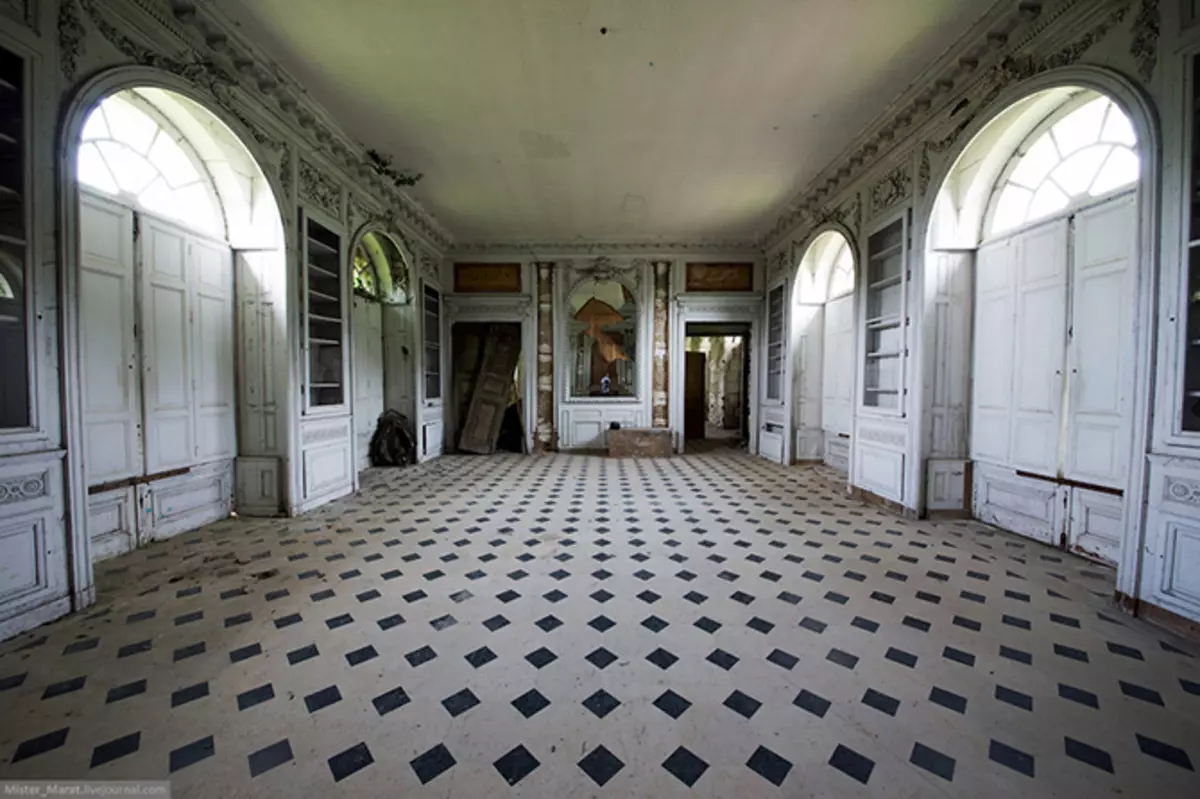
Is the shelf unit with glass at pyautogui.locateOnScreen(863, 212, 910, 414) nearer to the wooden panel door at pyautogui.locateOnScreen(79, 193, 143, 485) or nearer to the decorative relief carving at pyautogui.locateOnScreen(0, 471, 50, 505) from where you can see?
the decorative relief carving at pyautogui.locateOnScreen(0, 471, 50, 505)


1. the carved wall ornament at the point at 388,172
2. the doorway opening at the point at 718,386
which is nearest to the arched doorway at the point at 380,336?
the carved wall ornament at the point at 388,172

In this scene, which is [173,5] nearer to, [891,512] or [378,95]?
[378,95]

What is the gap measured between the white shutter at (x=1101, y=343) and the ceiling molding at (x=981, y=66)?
1.14m

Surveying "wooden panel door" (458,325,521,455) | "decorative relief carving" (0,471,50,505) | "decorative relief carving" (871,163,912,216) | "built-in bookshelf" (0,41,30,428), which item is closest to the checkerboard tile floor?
"decorative relief carving" (0,471,50,505)

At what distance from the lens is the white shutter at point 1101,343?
318 centimetres

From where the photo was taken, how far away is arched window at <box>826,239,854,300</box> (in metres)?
6.47

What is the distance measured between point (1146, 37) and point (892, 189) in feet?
6.79

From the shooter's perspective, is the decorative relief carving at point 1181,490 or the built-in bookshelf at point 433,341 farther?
the built-in bookshelf at point 433,341

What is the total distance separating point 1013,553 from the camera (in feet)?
11.4

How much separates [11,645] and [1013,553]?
6.29m

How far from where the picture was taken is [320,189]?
478cm

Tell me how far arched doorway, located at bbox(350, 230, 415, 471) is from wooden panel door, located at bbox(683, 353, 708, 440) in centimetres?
640

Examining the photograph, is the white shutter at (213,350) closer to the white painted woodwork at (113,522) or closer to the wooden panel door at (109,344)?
the wooden panel door at (109,344)

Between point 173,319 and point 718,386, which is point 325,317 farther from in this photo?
point 718,386
